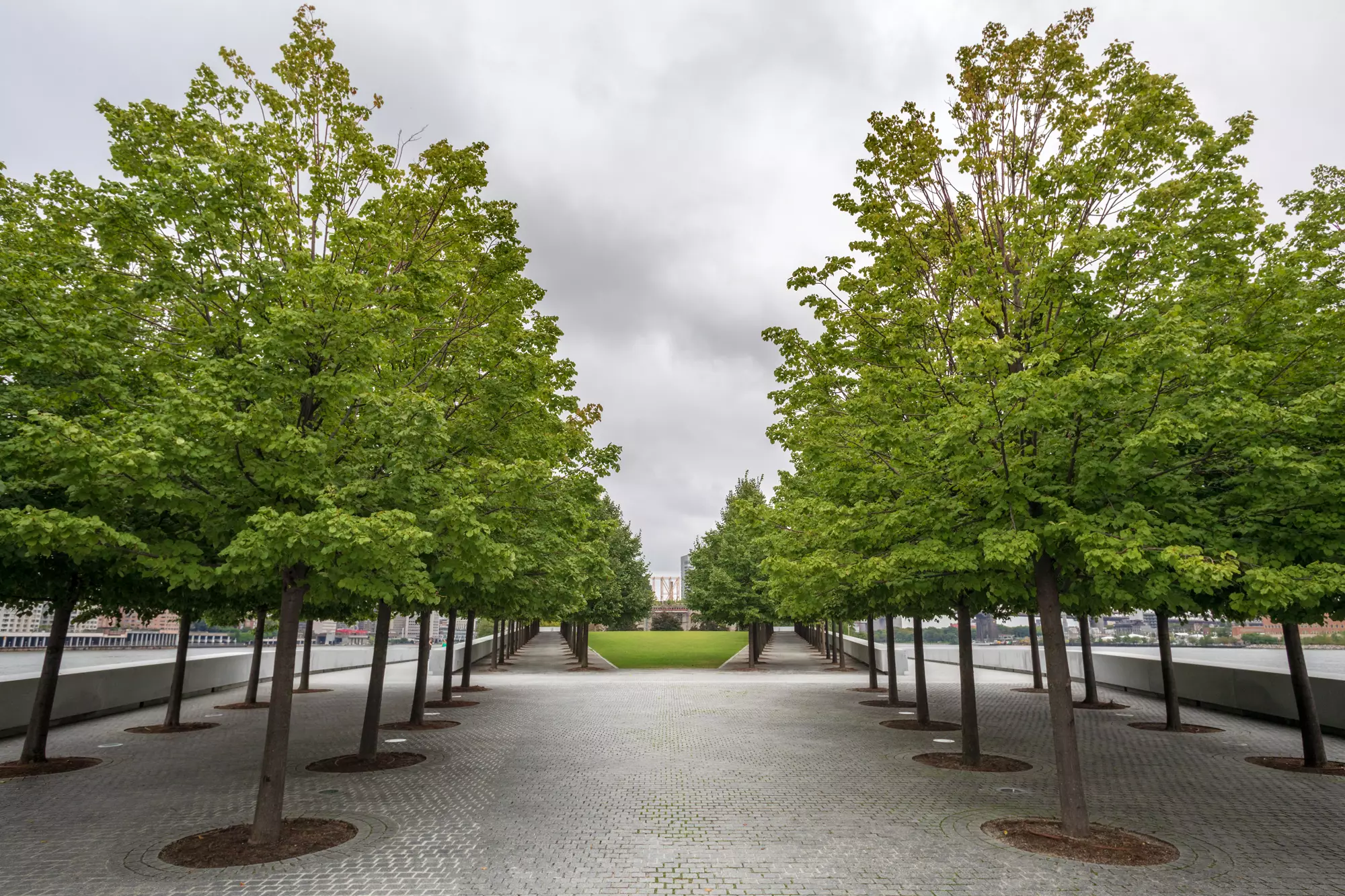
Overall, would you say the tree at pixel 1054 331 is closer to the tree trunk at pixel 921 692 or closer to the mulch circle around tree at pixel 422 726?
the tree trunk at pixel 921 692

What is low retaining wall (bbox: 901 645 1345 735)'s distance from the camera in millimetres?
16109

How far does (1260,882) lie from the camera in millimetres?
7168

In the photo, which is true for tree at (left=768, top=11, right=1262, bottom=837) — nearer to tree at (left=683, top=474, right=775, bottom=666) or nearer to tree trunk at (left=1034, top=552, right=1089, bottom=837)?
tree trunk at (left=1034, top=552, right=1089, bottom=837)

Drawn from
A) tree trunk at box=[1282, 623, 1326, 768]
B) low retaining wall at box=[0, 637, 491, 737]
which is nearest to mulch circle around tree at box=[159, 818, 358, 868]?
low retaining wall at box=[0, 637, 491, 737]

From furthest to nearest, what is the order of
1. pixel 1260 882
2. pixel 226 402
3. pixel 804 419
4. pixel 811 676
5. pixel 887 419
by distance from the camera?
1. pixel 811 676
2. pixel 804 419
3. pixel 887 419
4. pixel 226 402
5. pixel 1260 882

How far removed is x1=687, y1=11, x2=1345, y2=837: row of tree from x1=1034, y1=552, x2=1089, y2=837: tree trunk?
0.03 m

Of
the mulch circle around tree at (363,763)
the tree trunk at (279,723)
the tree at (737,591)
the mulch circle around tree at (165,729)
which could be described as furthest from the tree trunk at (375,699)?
the tree at (737,591)

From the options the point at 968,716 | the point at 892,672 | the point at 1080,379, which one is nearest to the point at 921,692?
the point at 892,672

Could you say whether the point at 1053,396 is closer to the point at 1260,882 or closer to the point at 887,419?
the point at 887,419

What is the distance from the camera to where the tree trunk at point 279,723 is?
838 centimetres

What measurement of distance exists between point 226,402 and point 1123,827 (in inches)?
467

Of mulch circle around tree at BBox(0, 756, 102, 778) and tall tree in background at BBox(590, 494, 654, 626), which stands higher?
tall tree in background at BBox(590, 494, 654, 626)

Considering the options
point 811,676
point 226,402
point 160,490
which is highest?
point 226,402

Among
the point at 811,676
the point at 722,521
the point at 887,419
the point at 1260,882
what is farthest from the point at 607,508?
the point at 1260,882
